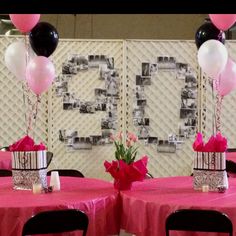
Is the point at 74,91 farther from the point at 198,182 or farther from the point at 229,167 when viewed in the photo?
the point at 198,182

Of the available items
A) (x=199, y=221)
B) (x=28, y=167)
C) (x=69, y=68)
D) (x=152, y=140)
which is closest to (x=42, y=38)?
(x=28, y=167)

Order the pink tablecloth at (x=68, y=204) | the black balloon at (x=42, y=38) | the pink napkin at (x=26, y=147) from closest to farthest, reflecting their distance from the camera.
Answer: the pink tablecloth at (x=68, y=204) < the pink napkin at (x=26, y=147) < the black balloon at (x=42, y=38)

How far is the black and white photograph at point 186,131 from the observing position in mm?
5914

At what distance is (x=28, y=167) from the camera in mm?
2869

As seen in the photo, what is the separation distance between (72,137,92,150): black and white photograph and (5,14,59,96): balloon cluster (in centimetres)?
222

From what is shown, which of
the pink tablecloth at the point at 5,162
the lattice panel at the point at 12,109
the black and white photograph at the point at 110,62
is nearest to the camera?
the pink tablecloth at the point at 5,162

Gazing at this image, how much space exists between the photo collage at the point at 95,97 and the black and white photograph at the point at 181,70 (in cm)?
70

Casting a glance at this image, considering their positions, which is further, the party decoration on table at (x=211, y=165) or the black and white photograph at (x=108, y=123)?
the black and white photograph at (x=108, y=123)

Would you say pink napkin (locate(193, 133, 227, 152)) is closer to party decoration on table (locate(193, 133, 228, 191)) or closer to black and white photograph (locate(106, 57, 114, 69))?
party decoration on table (locate(193, 133, 228, 191))

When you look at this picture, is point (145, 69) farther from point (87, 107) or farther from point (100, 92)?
point (87, 107)

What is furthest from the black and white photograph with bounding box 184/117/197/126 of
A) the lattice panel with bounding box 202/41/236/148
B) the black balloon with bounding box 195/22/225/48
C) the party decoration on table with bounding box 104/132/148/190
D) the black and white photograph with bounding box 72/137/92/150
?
the party decoration on table with bounding box 104/132/148/190

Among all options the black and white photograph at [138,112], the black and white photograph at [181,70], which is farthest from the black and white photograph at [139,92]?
the black and white photograph at [181,70]

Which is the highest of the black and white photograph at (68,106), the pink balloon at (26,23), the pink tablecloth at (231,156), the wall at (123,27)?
the wall at (123,27)

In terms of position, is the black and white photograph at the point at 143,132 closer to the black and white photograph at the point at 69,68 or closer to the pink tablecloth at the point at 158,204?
the black and white photograph at the point at 69,68
